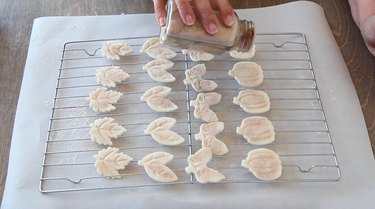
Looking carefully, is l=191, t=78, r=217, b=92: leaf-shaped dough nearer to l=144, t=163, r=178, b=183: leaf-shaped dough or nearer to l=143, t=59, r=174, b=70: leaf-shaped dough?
l=143, t=59, r=174, b=70: leaf-shaped dough

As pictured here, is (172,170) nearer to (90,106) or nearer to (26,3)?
(90,106)

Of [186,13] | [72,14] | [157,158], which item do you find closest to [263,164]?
[157,158]

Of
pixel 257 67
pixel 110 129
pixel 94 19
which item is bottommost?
pixel 110 129

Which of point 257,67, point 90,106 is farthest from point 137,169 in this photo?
point 257,67

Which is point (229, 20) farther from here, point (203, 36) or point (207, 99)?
point (207, 99)

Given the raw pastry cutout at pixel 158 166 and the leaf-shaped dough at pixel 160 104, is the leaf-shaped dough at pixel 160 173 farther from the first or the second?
the leaf-shaped dough at pixel 160 104

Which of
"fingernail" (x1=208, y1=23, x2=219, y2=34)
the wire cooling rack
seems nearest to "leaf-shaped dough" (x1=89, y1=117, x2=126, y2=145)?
the wire cooling rack

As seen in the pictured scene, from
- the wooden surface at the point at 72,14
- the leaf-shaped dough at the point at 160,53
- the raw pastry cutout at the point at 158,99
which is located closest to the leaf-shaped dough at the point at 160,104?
the raw pastry cutout at the point at 158,99
